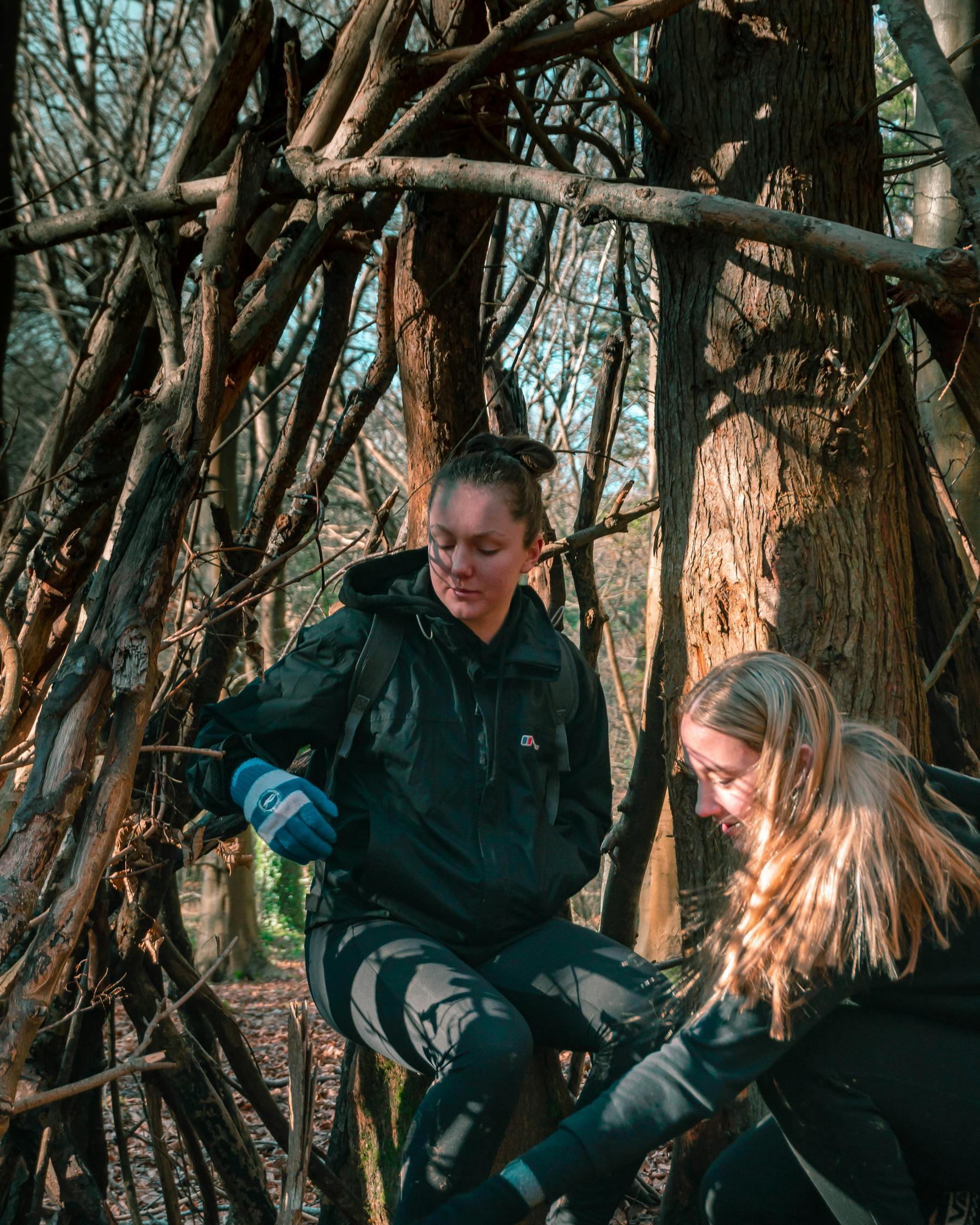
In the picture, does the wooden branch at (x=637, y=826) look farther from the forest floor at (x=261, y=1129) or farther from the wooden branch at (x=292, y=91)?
the wooden branch at (x=292, y=91)

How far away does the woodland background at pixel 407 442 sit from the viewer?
2.19 metres

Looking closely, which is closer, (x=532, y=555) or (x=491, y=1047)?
(x=491, y=1047)

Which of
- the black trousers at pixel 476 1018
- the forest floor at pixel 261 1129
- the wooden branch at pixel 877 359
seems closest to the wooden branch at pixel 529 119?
the wooden branch at pixel 877 359

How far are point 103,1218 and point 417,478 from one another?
7.42 feet

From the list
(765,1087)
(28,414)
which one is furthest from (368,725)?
(28,414)

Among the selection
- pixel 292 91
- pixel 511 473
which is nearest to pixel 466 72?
pixel 292 91

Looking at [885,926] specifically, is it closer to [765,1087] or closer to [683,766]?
[765,1087]

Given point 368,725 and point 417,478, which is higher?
point 417,478

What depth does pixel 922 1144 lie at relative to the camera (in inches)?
76.4

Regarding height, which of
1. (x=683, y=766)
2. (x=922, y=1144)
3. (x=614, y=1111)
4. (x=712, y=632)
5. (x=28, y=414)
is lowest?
(x=922, y=1144)

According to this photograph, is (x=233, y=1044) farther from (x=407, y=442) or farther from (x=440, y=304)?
(x=440, y=304)

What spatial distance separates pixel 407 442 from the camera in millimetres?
3453

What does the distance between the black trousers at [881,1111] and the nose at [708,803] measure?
449mm

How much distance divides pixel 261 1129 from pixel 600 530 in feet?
10.0
